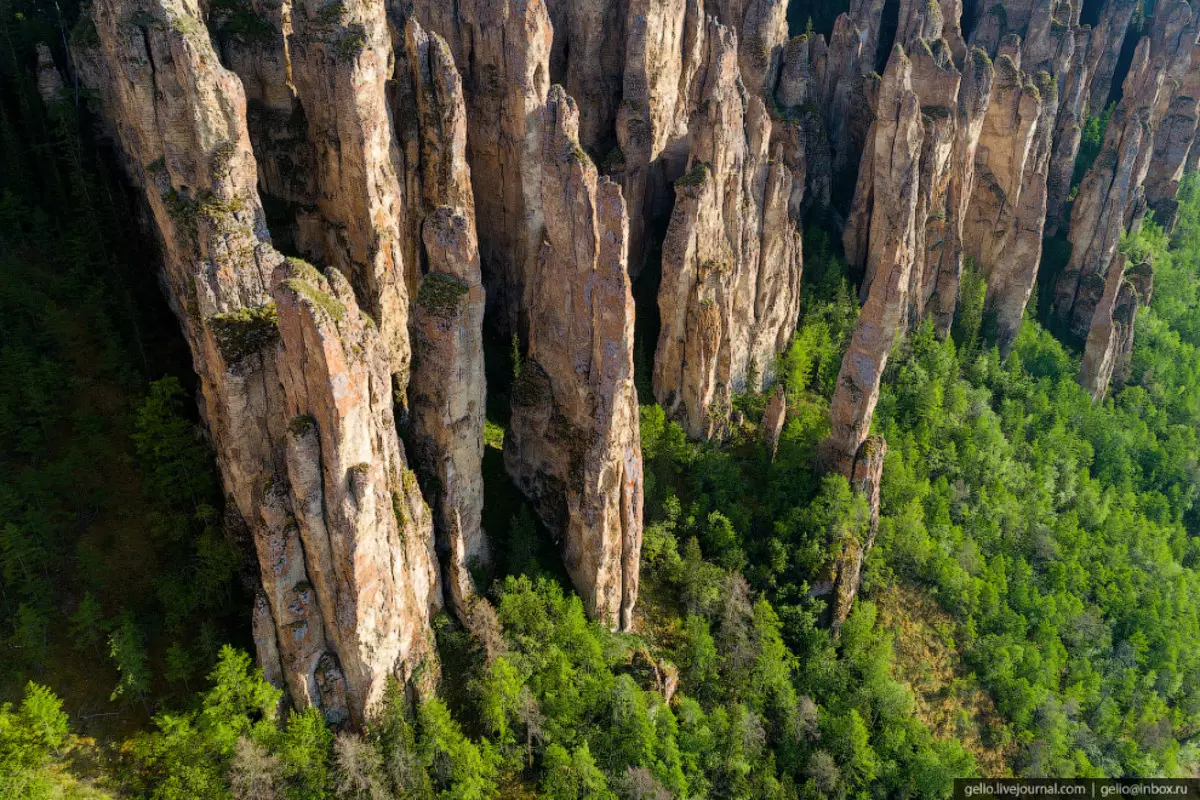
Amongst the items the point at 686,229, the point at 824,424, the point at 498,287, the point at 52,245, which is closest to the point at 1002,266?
the point at 824,424

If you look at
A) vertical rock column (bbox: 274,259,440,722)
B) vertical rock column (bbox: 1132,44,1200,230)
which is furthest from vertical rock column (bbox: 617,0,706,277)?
vertical rock column (bbox: 1132,44,1200,230)

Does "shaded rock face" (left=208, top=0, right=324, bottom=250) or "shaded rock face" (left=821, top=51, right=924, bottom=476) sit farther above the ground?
"shaded rock face" (left=208, top=0, right=324, bottom=250)

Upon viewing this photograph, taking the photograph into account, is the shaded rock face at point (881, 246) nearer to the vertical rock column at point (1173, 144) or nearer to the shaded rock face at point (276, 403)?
the shaded rock face at point (276, 403)

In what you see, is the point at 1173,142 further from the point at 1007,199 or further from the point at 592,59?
the point at 592,59

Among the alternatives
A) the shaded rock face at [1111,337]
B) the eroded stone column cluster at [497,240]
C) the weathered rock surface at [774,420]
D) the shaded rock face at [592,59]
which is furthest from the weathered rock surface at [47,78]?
the shaded rock face at [1111,337]

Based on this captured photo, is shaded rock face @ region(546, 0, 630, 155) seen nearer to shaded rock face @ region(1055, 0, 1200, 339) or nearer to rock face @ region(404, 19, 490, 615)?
rock face @ region(404, 19, 490, 615)
